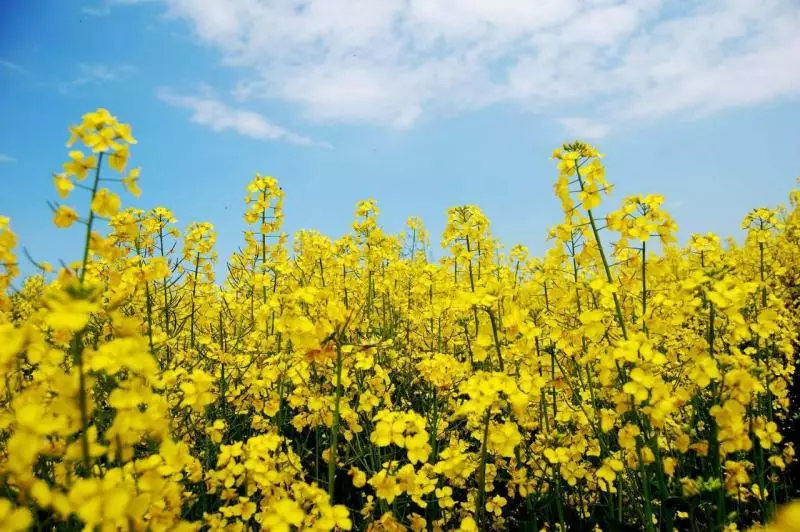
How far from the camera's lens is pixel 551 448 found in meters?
2.97

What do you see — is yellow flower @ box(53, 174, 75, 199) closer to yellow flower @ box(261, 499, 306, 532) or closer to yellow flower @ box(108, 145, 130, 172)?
yellow flower @ box(108, 145, 130, 172)

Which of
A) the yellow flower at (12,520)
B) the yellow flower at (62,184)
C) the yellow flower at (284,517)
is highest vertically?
the yellow flower at (62,184)

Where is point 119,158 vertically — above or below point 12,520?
above

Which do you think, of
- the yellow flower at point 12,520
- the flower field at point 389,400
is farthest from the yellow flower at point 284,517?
the yellow flower at point 12,520

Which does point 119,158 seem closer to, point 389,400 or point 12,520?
point 12,520

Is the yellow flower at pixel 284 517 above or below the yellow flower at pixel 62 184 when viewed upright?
below

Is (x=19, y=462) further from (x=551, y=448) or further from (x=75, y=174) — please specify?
(x=551, y=448)

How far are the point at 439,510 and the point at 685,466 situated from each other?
200cm

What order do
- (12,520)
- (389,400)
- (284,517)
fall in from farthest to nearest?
1. (389,400)
2. (284,517)
3. (12,520)

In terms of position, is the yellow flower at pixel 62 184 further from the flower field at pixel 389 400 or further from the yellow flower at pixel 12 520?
the yellow flower at pixel 12 520

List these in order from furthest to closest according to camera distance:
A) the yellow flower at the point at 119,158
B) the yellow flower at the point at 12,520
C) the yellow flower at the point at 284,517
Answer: the yellow flower at the point at 119,158 < the yellow flower at the point at 284,517 < the yellow flower at the point at 12,520

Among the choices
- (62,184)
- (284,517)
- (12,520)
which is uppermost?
(62,184)

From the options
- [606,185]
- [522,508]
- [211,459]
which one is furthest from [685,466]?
[211,459]

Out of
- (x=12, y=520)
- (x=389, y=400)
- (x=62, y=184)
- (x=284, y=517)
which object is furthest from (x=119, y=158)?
(x=389, y=400)
